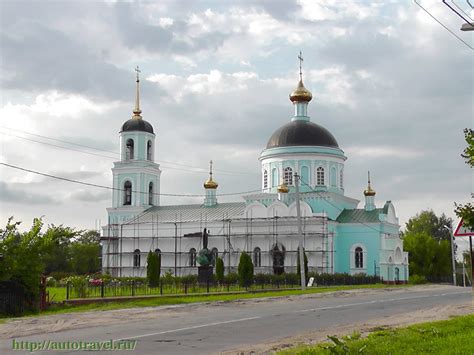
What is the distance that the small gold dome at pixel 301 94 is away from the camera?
57.9 metres

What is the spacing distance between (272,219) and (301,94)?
1184 cm

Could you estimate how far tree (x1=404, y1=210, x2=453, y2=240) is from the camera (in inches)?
3428

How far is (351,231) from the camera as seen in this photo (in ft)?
172

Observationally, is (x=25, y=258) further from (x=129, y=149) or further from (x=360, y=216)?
(x=129, y=149)

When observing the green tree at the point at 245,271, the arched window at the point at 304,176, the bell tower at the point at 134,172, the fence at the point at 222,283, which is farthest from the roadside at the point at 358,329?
the bell tower at the point at 134,172

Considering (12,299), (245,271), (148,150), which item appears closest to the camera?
(12,299)

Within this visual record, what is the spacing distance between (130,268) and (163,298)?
3325 centimetres

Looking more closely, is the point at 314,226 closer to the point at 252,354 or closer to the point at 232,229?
the point at 232,229

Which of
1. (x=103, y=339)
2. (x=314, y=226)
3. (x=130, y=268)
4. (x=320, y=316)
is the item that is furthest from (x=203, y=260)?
(x=103, y=339)

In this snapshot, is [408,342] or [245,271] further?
[245,271]

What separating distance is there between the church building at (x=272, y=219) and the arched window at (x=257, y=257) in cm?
8

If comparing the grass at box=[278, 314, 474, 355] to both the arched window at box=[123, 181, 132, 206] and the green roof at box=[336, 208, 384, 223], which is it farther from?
the arched window at box=[123, 181, 132, 206]

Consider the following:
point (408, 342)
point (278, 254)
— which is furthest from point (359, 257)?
point (408, 342)

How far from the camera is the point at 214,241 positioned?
2153 inches
